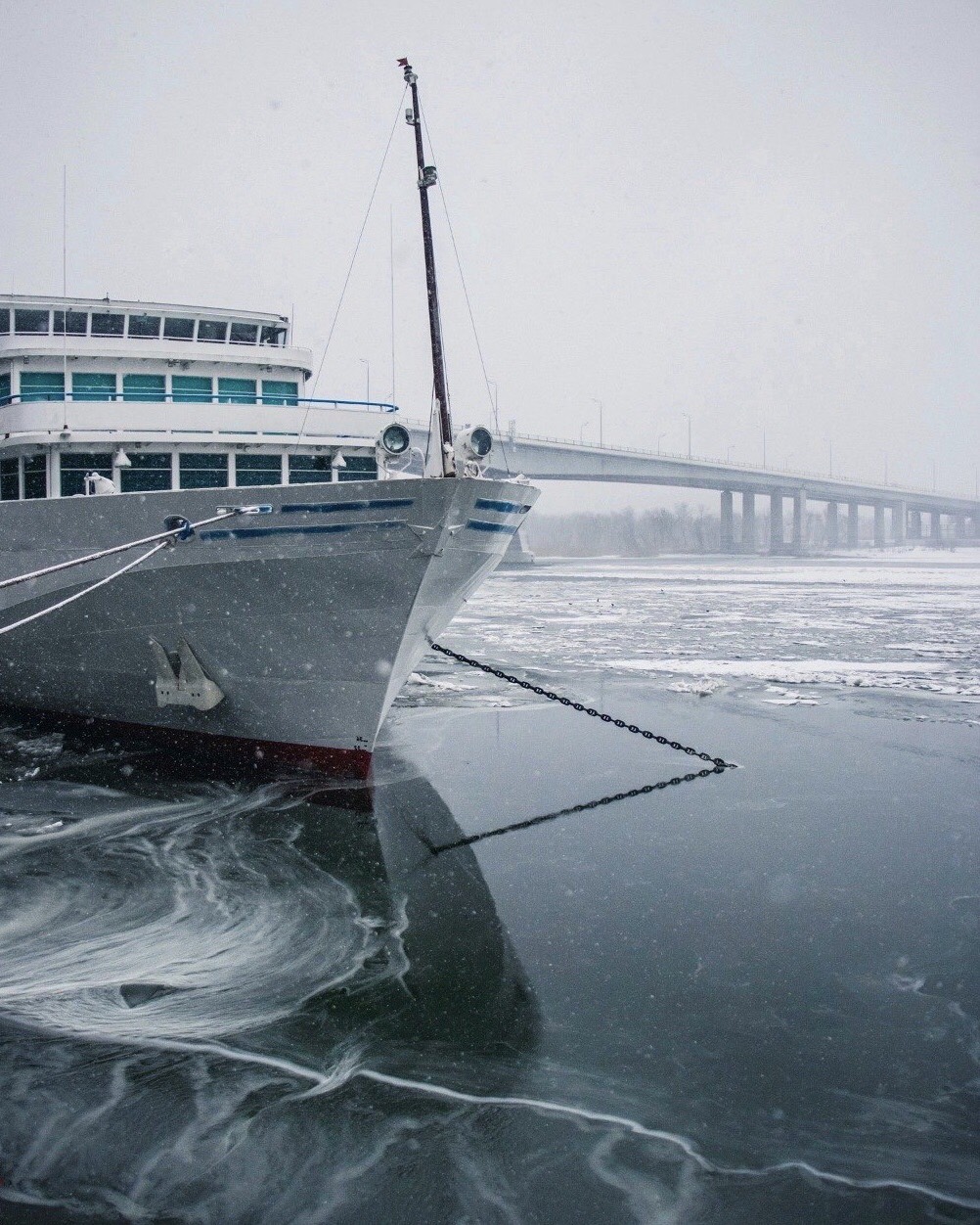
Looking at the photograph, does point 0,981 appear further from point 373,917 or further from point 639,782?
point 639,782

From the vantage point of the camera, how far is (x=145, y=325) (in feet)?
42.7

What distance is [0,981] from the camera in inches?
235

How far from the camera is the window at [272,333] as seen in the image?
13957 millimetres

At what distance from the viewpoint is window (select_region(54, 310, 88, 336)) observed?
41.8 ft

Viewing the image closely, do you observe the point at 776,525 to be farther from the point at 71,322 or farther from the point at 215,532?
the point at 215,532

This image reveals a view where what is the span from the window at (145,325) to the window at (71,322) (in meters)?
0.62

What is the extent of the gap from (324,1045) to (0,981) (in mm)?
2404

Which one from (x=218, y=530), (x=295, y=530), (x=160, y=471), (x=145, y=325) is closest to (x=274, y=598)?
(x=295, y=530)

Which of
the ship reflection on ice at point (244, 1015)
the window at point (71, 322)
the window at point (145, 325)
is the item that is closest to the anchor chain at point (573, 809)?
the ship reflection on ice at point (244, 1015)

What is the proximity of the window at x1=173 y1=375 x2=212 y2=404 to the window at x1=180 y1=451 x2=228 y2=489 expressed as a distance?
927 millimetres

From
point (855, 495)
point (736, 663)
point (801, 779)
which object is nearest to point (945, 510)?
point (855, 495)

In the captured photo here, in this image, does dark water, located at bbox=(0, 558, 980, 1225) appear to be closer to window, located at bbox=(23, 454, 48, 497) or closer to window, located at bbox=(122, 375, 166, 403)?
window, located at bbox=(23, 454, 48, 497)

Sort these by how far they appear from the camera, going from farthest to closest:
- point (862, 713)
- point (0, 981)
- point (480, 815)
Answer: point (862, 713), point (480, 815), point (0, 981)

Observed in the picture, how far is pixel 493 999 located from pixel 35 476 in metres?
9.40
